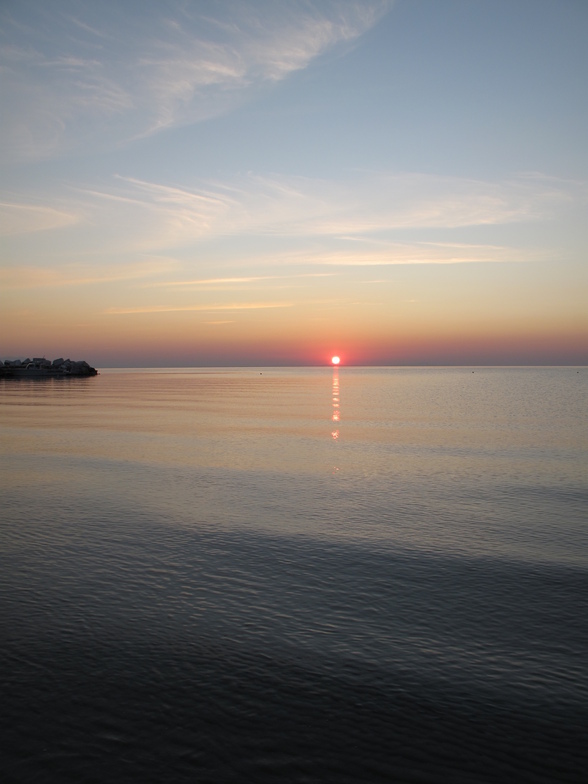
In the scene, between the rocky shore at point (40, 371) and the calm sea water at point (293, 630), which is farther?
the rocky shore at point (40, 371)

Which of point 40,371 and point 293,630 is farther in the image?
point 40,371

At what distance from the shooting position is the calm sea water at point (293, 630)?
9.42m

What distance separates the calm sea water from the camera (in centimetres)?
942

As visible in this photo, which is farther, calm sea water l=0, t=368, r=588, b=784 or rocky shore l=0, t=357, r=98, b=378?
rocky shore l=0, t=357, r=98, b=378

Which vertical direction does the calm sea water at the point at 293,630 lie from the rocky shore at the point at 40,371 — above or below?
below

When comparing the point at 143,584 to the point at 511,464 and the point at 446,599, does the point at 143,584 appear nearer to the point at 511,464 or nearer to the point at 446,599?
the point at 446,599

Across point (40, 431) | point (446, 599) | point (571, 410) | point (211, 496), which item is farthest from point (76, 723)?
point (571, 410)

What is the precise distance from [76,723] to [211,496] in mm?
17454

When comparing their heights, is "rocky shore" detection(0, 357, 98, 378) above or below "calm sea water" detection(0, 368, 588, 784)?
above

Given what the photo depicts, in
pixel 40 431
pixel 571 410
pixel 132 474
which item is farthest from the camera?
pixel 571 410

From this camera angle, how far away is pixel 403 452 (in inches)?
1623

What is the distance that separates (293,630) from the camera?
43.9 feet

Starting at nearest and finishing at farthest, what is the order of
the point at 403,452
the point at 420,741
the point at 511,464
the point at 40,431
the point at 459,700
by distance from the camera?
the point at 420,741 < the point at 459,700 < the point at 511,464 < the point at 403,452 < the point at 40,431

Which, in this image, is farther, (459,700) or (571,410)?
(571,410)
